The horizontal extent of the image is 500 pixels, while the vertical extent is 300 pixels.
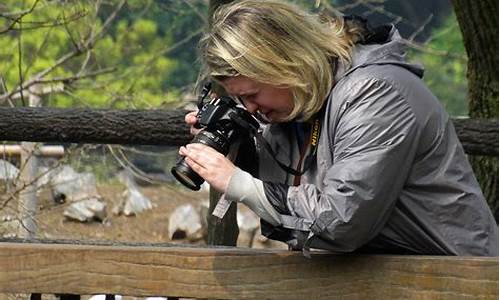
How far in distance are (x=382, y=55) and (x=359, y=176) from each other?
37 centimetres

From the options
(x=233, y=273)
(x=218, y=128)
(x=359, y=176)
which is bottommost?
(x=233, y=273)

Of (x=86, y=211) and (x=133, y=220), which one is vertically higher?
(x=86, y=211)

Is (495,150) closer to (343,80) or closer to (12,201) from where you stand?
(343,80)

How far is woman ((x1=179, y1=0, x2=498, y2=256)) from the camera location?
8.66 ft

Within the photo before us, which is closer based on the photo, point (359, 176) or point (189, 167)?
point (359, 176)

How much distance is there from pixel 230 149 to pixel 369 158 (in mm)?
466

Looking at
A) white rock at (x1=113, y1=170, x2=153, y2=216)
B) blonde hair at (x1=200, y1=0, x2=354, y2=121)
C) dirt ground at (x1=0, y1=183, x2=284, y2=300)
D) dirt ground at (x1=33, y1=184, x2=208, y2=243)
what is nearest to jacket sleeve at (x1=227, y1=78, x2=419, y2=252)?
blonde hair at (x1=200, y1=0, x2=354, y2=121)

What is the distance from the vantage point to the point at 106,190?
12.4 metres

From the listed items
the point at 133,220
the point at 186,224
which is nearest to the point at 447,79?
the point at 133,220

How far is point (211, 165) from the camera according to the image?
9.06 ft

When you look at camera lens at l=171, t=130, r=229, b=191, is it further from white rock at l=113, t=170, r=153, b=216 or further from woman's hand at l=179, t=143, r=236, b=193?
white rock at l=113, t=170, r=153, b=216

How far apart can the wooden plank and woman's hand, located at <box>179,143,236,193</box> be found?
0.55ft

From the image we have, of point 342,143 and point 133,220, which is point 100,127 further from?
point 133,220

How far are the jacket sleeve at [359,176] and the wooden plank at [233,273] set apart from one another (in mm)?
91
